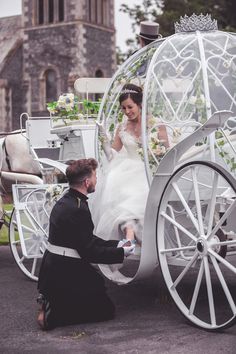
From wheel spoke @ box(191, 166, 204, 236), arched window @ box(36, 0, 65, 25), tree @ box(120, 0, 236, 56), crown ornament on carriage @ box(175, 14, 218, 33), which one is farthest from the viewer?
arched window @ box(36, 0, 65, 25)

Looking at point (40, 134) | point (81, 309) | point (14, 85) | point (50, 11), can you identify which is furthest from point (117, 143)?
point (50, 11)

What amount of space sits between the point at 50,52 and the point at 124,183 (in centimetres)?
4113

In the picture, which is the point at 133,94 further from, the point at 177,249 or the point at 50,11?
the point at 50,11

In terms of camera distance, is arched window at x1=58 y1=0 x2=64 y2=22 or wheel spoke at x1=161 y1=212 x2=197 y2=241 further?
arched window at x1=58 y1=0 x2=64 y2=22

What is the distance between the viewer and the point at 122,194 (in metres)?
5.99

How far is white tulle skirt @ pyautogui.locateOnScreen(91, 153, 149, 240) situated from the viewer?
583 centimetres

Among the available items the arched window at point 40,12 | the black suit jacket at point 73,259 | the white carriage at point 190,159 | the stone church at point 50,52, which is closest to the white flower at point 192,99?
the white carriage at point 190,159

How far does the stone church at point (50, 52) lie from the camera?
1789 inches

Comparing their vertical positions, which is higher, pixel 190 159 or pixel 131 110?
pixel 131 110

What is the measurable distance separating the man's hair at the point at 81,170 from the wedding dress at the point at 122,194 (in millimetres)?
375

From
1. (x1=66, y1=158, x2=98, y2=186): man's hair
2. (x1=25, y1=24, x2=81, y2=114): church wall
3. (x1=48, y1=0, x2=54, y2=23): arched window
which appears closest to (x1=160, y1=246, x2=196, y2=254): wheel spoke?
(x1=66, y1=158, x2=98, y2=186): man's hair

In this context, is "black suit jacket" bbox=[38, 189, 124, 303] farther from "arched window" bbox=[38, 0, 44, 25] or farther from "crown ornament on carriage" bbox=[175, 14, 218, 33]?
"arched window" bbox=[38, 0, 44, 25]

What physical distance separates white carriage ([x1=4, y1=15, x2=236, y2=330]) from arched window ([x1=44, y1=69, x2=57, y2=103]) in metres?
40.0

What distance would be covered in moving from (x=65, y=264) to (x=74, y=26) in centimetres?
4128
